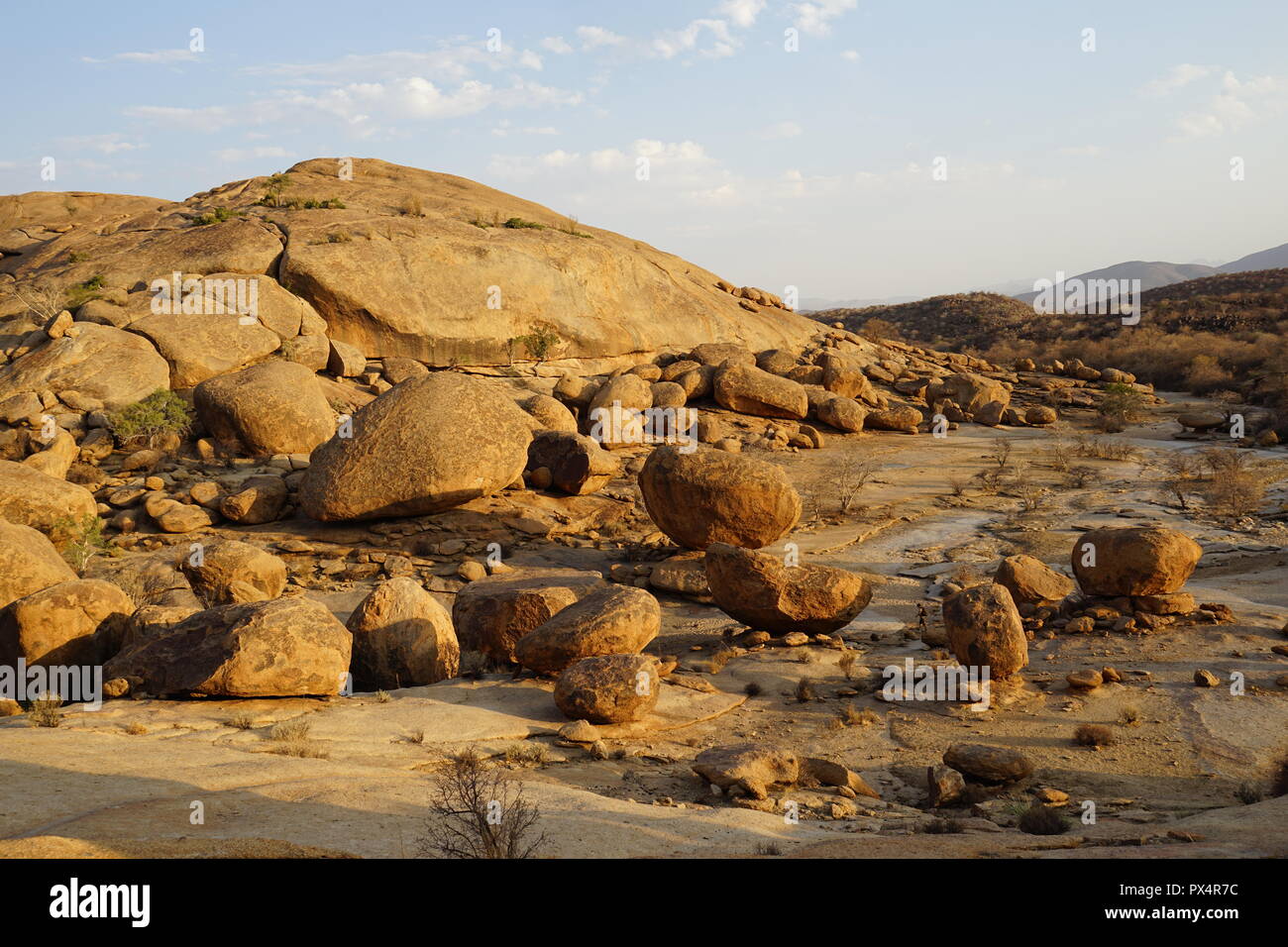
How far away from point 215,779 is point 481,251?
2029cm

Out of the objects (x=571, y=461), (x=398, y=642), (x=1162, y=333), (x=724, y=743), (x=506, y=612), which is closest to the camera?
(x=724, y=743)

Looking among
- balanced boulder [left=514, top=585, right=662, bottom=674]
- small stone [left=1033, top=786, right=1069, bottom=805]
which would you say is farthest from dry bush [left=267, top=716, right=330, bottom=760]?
small stone [left=1033, top=786, right=1069, bottom=805]

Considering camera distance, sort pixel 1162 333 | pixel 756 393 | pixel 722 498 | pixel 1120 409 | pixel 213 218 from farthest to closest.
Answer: pixel 1162 333 → pixel 1120 409 → pixel 213 218 → pixel 756 393 → pixel 722 498

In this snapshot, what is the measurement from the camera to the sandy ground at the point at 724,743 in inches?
208

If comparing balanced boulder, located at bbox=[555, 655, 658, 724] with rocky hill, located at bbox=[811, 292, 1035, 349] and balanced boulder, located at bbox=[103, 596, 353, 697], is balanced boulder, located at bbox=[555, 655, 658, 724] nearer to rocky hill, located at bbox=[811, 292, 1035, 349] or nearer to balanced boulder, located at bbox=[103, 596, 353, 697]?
balanced boulder, located at bbox=[103, 596, 353, 697]

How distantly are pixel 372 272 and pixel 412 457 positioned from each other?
9850mm

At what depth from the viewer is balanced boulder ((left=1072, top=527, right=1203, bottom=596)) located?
10.7 metres

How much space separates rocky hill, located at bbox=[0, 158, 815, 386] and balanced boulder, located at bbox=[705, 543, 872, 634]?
12.8 metres

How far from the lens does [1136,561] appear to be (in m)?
10.8

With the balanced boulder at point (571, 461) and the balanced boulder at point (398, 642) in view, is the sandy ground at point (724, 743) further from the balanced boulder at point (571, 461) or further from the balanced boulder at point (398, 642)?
the balanced boulder at point (571, 461)

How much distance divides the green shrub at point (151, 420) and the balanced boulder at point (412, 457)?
377 cm

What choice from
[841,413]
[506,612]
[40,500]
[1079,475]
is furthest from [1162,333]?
[40,500]

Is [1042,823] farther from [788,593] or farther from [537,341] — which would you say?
[537,341]
